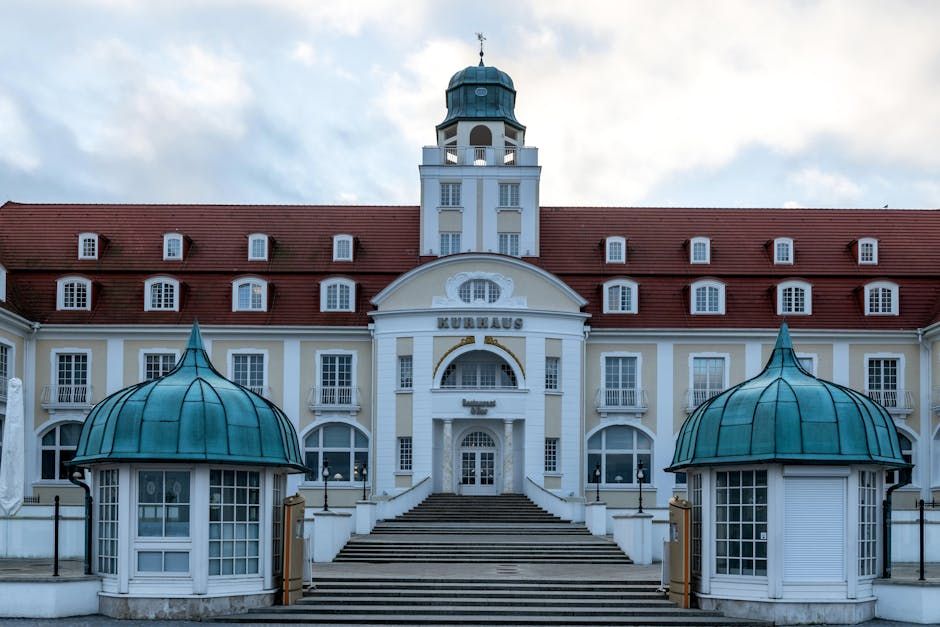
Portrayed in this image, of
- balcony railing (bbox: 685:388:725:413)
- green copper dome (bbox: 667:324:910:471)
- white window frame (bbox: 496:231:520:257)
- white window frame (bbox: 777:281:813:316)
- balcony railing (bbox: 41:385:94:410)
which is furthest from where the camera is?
white window frame (bbox: 496:231:520:257)

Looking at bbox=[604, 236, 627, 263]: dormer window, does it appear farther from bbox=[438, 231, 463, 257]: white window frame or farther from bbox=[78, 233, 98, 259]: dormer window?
bbox=[78, 233, 98, 259]: dormer window

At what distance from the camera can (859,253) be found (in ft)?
199

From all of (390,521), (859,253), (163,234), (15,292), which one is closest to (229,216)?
(163,234)

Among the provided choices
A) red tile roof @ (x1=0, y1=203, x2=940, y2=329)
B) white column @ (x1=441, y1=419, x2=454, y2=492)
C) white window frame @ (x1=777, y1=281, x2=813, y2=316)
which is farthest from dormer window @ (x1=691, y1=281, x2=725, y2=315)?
white column @ (x1=441, y1=419, x2=454, y2=492)

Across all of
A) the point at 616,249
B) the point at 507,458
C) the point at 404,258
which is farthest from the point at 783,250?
the point at 404,258

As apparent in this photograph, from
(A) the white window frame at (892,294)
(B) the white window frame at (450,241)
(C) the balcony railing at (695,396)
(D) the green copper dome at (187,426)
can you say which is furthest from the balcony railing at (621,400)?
(D) the green copper dome at (187,426)

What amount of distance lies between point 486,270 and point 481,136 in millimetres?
7405

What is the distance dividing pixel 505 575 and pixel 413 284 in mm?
22263

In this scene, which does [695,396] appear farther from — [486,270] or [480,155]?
[480,155]

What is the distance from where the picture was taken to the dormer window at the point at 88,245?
60.7m

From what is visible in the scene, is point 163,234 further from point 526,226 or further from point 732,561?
point 732,561

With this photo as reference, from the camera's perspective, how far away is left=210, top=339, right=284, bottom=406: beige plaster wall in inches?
2327

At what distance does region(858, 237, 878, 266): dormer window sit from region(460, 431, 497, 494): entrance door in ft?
53.2

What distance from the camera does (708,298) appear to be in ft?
196
